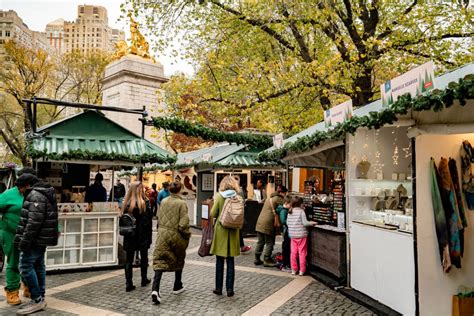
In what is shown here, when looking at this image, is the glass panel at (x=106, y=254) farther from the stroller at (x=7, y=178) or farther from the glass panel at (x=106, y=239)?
the stroller at (x=7, y=178)

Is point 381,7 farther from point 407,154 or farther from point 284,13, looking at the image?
point 407,154

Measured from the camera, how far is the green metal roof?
807 centimetres

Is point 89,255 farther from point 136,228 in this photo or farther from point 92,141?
point 92,141

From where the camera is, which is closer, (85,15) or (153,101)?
(153,101)

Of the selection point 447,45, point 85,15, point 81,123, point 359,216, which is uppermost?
point 85,15

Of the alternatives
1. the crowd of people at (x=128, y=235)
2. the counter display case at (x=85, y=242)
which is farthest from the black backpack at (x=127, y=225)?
the counter display case at (x=85, y=242)

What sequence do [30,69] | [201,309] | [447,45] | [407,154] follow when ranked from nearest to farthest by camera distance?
[201,309] < [407,154] < [447,45] < [30,69]

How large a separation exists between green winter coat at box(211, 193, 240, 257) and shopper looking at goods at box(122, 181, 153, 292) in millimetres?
1244

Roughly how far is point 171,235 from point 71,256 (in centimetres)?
326

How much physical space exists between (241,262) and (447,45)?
31.0ft

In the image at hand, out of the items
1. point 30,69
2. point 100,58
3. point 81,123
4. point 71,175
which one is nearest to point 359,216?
point 81,123

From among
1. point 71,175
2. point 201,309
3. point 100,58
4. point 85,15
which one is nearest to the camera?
point 201,309

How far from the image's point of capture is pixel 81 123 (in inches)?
350

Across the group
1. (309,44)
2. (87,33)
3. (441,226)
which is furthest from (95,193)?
(87,33)
